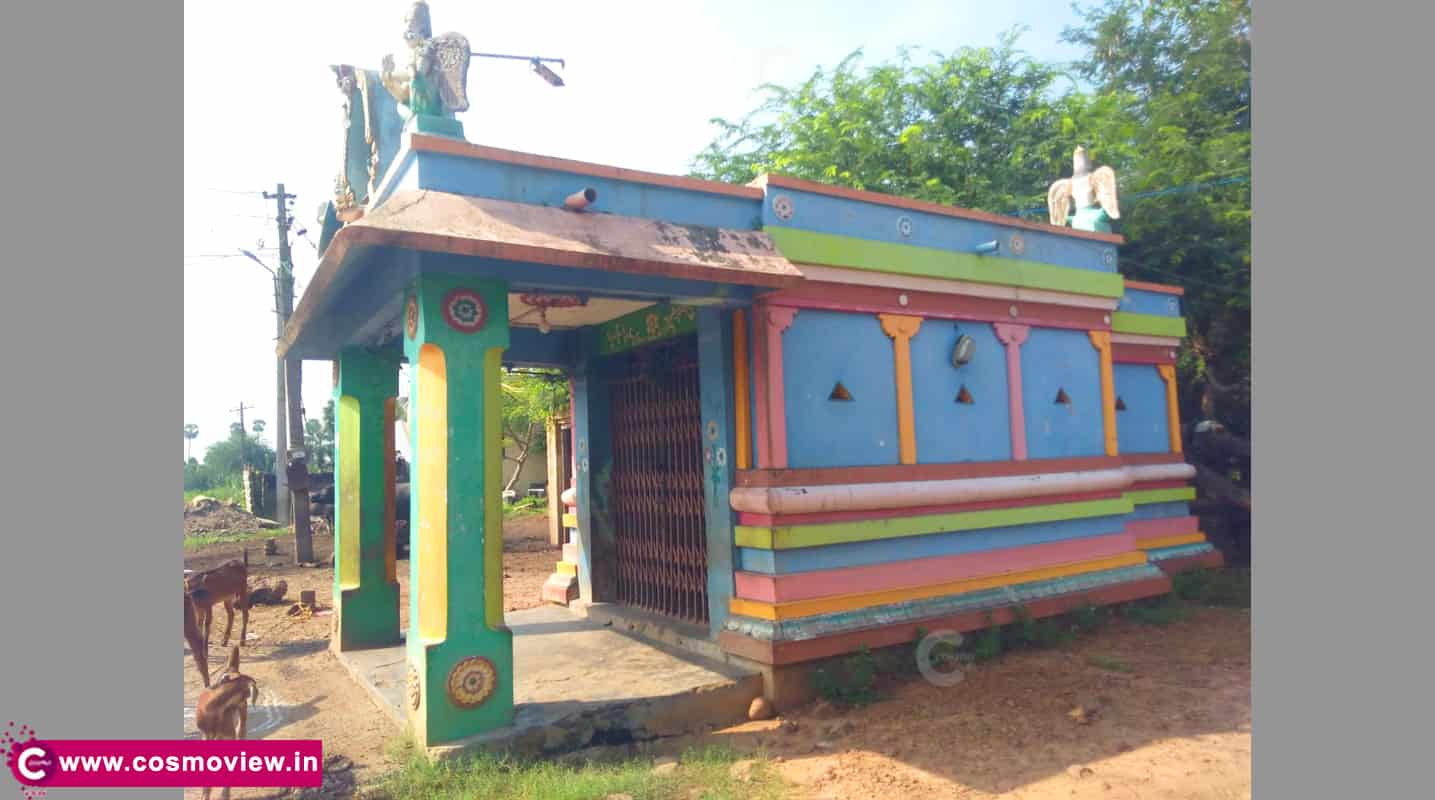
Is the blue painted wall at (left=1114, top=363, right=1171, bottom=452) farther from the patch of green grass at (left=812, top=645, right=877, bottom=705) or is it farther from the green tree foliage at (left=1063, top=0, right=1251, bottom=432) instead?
the patch of green grass at (left=812, top=645, right=877, bottom=705)

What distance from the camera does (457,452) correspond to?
505cm

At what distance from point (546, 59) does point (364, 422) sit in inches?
137

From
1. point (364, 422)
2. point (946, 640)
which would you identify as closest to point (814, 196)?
point (946, 640)

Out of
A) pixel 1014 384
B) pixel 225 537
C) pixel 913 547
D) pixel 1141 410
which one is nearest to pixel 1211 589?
pixel 1141 410

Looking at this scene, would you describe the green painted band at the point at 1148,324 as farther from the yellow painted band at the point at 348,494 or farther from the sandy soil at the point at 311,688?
the yellow painted band at the point at 348,494

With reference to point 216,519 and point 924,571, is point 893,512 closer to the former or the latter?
point 924,571

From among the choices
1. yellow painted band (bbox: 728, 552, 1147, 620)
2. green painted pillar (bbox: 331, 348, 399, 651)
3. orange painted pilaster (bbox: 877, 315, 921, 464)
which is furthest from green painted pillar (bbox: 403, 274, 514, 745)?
orange painted pilaster (bbox: 877, 315, 921, 464)

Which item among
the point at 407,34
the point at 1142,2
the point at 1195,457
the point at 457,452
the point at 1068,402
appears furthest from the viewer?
the point at 1142,2

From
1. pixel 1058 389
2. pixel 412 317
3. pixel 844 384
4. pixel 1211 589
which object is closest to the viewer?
pixel 412 317

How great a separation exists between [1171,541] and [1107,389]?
8.15ft

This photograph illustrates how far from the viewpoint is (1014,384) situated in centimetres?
777

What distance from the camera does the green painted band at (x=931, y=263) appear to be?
A: 6508mm

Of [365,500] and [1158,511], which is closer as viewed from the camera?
[365,500]
